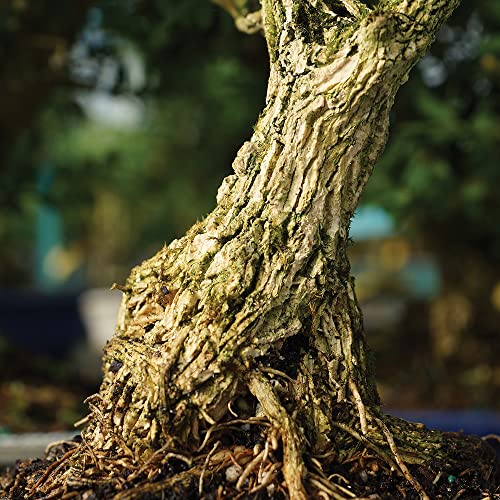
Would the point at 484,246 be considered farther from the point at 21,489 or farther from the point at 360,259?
the point at 21,489

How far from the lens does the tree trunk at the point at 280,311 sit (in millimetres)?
1585

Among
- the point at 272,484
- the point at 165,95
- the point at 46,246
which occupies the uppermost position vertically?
the point at 46,246

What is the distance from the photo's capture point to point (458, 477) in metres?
1.75

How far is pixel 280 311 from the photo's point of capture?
5.44ft

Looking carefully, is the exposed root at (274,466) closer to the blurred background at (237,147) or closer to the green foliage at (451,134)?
the blurred background at (237,147)

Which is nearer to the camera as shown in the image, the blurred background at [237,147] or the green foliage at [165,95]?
the green foliage at [165,95]

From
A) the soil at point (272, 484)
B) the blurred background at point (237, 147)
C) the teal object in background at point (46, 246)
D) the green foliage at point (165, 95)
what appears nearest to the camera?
the soil at point (272, 484)

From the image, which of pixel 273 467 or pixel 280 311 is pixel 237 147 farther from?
pixel 273 467

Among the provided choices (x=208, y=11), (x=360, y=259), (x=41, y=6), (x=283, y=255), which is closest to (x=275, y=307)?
(x=283, y=255)

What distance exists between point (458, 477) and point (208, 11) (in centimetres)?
223

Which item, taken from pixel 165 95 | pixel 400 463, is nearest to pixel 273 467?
pixel 400 463

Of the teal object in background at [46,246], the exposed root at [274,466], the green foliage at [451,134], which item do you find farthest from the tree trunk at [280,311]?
the teal object in background at [46,246]

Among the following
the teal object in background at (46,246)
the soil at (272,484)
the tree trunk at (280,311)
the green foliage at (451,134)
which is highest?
the teal object in background at (46,246)

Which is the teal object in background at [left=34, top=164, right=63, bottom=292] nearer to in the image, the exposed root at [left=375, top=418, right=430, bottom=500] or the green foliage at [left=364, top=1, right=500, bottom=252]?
the green foliage at [left=364, top=1, right=500, bottom=252]
